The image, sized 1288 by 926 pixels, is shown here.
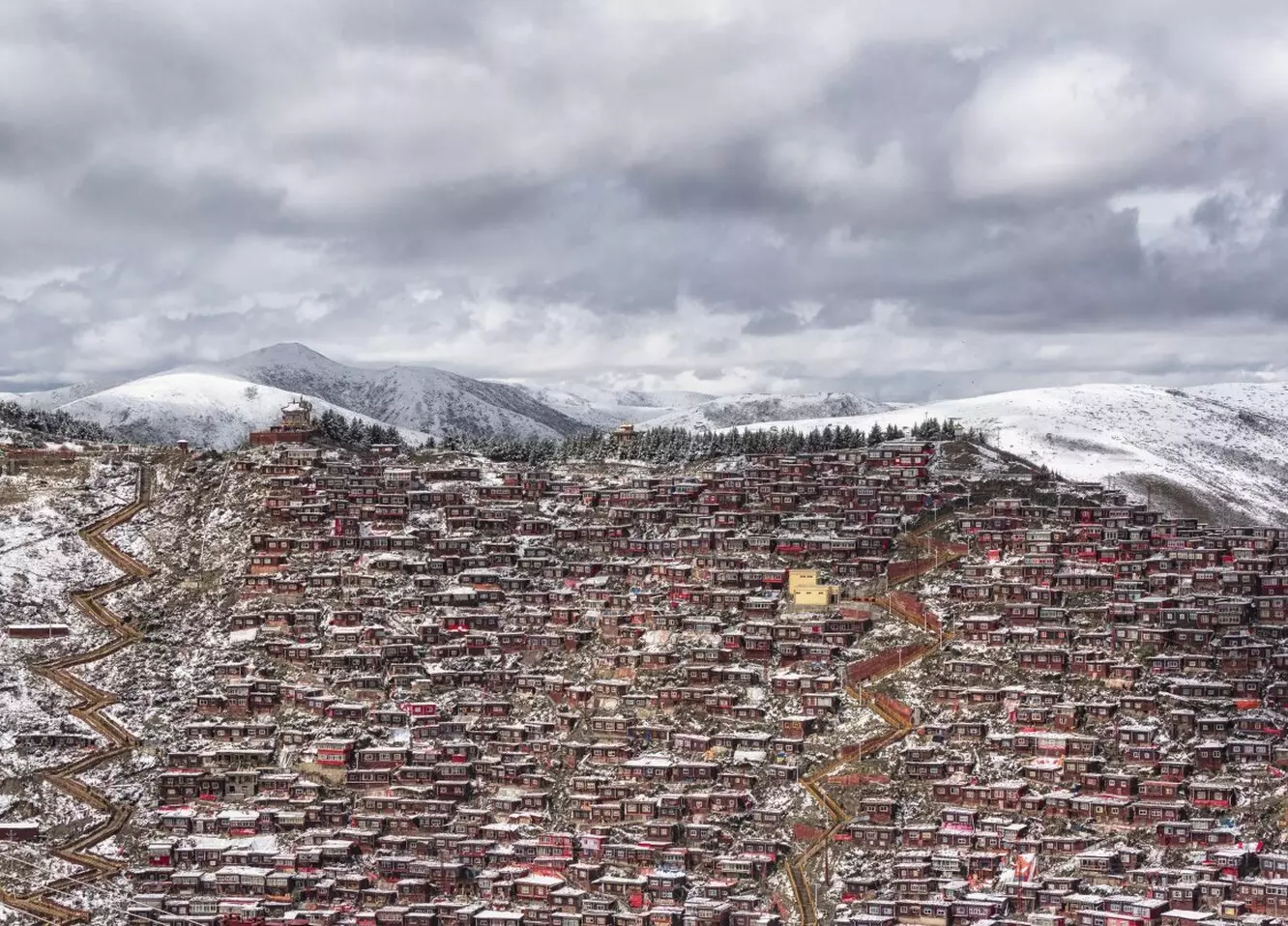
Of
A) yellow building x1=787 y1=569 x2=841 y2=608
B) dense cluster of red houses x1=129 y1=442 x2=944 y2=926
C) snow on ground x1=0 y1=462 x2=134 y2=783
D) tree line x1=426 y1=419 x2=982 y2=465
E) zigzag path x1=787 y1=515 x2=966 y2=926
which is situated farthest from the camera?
tree line x1=426 y1=419 x2=982 y2=465

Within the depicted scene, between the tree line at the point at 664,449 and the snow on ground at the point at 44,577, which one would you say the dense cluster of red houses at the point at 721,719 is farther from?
the tree line at the point at 664,449

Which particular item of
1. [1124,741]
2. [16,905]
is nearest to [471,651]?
[16,905]

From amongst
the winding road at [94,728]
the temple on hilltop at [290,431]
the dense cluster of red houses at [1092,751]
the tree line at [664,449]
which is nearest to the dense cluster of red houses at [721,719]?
the dense cluster of red houses at [1092,751]

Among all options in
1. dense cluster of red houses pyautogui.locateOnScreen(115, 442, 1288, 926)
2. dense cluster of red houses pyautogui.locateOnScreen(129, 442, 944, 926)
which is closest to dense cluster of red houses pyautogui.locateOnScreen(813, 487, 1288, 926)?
dense cluster of red houses pyautogui.locateOnScreen(115, 442, 1288, 926)

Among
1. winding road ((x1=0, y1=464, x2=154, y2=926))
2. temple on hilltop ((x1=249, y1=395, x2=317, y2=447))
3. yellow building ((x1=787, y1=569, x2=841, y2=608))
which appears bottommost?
winding road ((x1=0, y1=464, x2=154, y2=926))

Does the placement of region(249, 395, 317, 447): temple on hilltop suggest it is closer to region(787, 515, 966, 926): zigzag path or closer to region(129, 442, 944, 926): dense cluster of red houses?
region(129, 442, 944, 926): dense cluster of red houses

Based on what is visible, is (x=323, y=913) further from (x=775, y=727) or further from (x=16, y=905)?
(x=775, y=727)

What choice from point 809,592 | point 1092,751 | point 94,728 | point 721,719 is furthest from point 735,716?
point 94,728

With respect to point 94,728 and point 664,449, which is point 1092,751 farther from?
point 664,449
